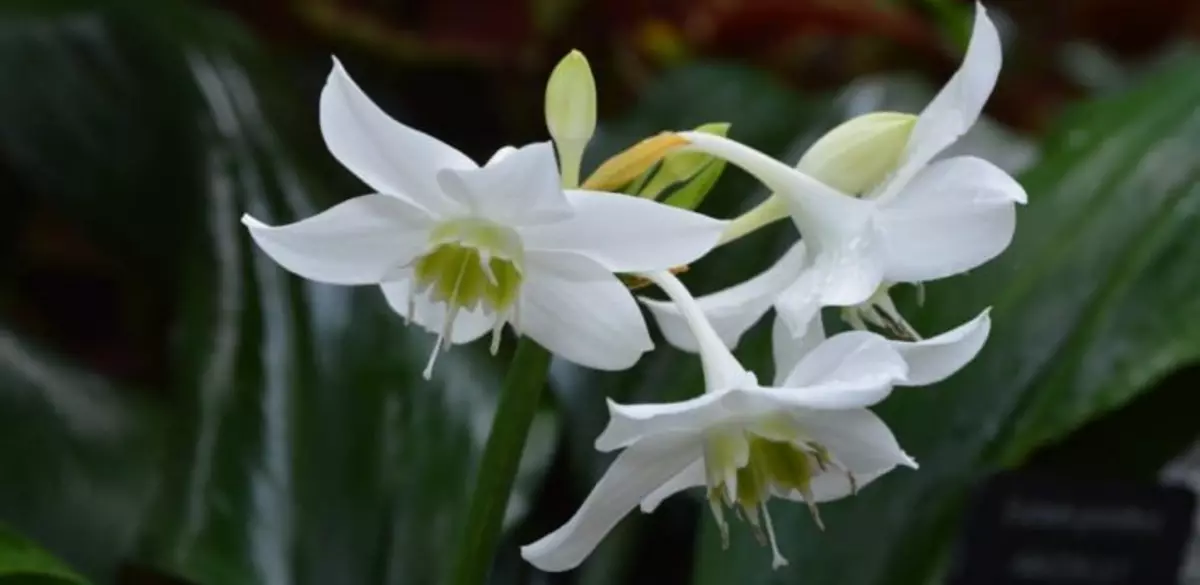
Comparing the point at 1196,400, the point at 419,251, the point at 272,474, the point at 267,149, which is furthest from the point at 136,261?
the point at 1196,400

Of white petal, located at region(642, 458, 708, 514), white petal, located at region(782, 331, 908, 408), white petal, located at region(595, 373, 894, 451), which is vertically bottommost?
white petal, located at region(642, 458, 708, 514)

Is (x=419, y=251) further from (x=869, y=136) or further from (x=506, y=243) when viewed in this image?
(x=869, y=136)

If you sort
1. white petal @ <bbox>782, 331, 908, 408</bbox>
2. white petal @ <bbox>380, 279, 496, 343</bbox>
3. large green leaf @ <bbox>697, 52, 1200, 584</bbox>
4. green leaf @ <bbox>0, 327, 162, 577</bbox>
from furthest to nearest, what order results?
green leaf @ <bbox>0, 327, 162, 577</bbox> < large green leaf @ <bbox>697, 52, 1200, 584</bbox> < white petal @ <bbox>380, 279, 496, 343</bbox> < white petal @ <bbox>782, 331, 908, 408</bbox>

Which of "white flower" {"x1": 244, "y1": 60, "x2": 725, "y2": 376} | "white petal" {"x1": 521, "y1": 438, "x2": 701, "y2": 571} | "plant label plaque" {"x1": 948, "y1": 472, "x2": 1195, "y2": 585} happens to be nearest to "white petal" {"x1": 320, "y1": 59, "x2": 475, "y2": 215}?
"white flower" {"x1": 244, "y1": 60, "x2": 725, "y2": 376}

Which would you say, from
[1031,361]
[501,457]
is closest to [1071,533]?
[1031,361]

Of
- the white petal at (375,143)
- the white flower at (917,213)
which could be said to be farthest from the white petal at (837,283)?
the white petal at (375,143)

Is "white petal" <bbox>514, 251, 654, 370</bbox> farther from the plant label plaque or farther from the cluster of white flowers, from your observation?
the plant label plaque

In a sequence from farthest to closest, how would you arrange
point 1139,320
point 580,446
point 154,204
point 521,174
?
1. point 154,204
2. point 580,446
3. point 1139,320
4. point 521,174
